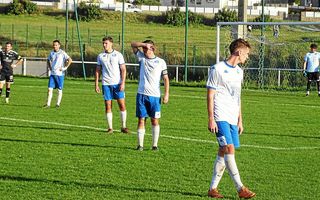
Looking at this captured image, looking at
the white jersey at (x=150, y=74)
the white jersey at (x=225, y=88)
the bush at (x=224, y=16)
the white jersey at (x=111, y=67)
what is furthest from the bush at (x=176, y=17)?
the white jersey at (x=225, y=88)

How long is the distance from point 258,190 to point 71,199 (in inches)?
99.7

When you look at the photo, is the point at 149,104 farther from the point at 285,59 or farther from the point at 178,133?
the point at 285,59

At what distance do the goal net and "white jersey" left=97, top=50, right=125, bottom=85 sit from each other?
53.7ft

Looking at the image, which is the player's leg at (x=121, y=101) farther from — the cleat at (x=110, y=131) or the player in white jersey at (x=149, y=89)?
the player in white jersey at (x=149, y=89)

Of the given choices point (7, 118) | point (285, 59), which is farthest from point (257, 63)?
point (7, 118)

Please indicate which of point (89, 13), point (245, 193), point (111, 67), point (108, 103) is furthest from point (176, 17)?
point (245, 193)

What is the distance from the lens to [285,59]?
37.1m

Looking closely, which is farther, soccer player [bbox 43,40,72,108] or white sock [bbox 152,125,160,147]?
soccer player [bbox 43,40,72,108]

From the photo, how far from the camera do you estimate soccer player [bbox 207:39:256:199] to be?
10.1 m

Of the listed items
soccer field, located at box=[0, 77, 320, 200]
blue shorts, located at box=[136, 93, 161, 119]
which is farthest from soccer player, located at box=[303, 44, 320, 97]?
blue shorts, located at box=[136, 93, 161, 119]

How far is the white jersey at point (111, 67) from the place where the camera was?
1764 cm

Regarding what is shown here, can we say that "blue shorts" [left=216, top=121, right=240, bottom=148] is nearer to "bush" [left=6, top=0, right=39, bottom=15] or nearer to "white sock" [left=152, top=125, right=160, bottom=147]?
"white sock" [left=152, top=125, right=160, bottom=147]

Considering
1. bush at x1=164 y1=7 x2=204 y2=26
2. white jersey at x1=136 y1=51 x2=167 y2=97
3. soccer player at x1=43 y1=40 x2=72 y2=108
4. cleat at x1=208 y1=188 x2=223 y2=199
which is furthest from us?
bush at x1=164 y1=7 x2=204 y2=26

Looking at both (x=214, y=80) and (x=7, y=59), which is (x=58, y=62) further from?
(x=214, y=80)
